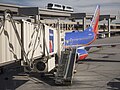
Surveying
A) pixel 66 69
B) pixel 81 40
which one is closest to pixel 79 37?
pixel 81 40

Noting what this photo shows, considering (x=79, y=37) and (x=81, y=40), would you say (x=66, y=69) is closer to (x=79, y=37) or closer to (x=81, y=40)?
(x=79, y=37)

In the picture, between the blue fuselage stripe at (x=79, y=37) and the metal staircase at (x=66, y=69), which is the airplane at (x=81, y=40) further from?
the metal staircase at (x=66, y=69)

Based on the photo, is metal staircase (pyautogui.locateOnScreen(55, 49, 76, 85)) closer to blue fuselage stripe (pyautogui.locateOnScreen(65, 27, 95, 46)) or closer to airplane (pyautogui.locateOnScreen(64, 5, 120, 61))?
airplane (pyautogui.locateOnScreen(64, 5, 120, 61))

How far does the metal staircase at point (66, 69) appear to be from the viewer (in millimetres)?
19469

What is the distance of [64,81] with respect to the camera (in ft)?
63.9

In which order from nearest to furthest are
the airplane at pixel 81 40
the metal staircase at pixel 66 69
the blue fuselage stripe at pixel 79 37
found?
the metal staircase at pixel 66 69
the airplane at pixel 81 40
the blue fuselage stripe at pixel 79 37

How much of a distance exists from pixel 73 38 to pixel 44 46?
1779 cm

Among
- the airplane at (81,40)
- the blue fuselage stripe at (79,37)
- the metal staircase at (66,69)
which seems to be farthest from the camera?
the blue fuselage stripe at (79,37)

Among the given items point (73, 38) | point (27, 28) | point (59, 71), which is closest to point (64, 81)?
point (59, 71)

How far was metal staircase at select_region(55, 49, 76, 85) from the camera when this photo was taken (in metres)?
19.5

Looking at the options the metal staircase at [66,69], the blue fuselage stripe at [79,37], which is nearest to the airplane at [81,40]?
the blue fuselage stripe at [79,37]

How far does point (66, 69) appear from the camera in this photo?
21094mm

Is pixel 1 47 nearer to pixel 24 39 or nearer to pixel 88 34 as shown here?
pixel 24 39

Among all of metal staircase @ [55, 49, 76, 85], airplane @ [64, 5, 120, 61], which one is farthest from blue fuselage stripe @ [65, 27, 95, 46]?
metal staircase @ [55, 49, 76, 85]
